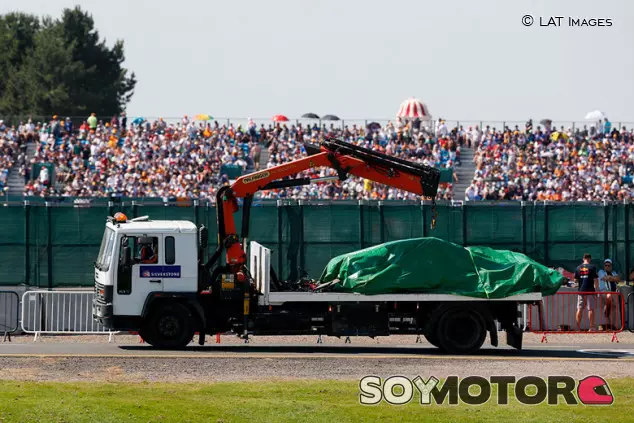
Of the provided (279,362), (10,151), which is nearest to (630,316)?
(279,362)

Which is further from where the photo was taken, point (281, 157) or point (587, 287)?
point (281, 157)

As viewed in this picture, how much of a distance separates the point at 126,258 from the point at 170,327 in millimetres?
1558

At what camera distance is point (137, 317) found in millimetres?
22344

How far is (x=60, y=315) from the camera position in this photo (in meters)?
26.1

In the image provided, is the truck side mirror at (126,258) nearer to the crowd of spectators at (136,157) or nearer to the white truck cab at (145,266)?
the white truck cab at (145,266)

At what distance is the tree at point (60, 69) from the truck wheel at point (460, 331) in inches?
3053

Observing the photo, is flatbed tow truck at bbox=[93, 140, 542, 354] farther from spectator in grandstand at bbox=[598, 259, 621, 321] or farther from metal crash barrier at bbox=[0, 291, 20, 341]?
spectator in grandstand at bbox=[598, 259, 621, 321]

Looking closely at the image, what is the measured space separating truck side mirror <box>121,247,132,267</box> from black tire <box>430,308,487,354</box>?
5868mm

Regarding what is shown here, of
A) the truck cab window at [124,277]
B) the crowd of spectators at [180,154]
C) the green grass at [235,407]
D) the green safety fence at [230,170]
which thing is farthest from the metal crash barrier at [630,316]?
the green safety fence at [230,170]

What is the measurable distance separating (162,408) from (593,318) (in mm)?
13748

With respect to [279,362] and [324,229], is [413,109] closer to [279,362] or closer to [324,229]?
[324,229]

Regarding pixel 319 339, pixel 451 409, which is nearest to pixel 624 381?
pixel 451 409

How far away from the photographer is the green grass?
50.6 feet

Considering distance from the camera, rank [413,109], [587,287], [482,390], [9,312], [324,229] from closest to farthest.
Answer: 1. [482,390]
2. [9,312]
3. [587,287]
4. [324,229]
5. [413,109]
